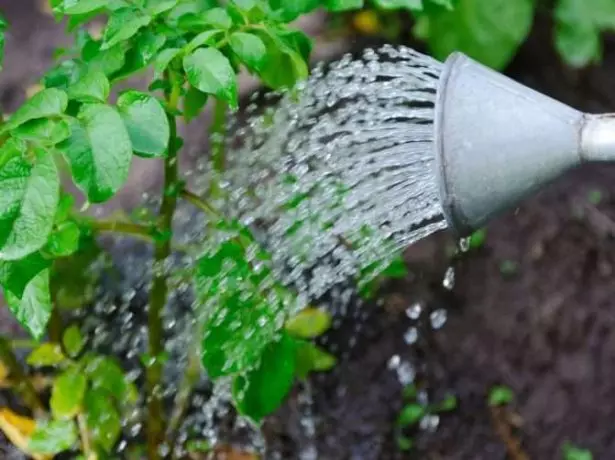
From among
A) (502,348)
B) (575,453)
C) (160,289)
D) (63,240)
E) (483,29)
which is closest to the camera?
(63,240)

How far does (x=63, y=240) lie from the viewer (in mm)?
1032

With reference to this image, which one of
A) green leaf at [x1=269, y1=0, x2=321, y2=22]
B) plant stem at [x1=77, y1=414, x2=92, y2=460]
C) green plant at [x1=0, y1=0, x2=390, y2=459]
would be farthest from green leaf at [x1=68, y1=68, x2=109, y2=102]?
plant stem at [x1=77, y1=414, x2=92, y2=460]

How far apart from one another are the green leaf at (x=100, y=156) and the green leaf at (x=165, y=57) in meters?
0.10

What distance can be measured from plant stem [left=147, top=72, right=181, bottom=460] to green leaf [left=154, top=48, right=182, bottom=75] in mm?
71

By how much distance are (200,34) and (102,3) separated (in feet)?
0.33

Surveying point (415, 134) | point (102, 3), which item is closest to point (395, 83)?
point (415, 134)

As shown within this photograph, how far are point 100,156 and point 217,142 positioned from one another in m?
0.63

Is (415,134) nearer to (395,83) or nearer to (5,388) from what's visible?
(395,83)

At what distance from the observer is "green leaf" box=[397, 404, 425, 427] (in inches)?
70.9

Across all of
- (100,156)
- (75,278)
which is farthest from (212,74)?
(75,278)

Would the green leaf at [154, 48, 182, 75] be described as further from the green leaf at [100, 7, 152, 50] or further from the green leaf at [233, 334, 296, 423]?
the green leaf at [233, 334, 296, 423]

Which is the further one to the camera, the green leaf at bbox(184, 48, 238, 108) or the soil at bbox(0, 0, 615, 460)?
the soil at bbox(0, 0, 615, 460)

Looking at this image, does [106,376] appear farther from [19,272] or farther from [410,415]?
[410,415]

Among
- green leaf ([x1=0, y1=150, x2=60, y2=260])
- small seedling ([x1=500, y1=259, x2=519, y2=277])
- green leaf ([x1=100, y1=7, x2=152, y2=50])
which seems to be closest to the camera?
green leaf ([x1=0, y1=150, x2=60, y2=260])
